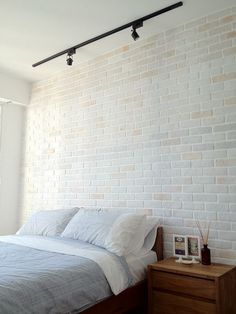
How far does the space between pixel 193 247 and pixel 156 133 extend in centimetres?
108

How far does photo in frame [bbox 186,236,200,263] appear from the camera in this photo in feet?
7.53

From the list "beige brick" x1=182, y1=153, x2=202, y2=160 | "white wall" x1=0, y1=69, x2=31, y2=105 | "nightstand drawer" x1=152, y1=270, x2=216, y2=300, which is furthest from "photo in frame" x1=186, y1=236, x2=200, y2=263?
"white wall" x1=0, y1=69, x2=31, y2=105

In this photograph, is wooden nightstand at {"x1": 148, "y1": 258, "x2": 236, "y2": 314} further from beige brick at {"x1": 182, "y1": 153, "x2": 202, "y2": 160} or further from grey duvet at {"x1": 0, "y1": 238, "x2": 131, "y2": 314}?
beige brick at {"x1": 182, "y1": 153, "x2": 202, "y2": 160}

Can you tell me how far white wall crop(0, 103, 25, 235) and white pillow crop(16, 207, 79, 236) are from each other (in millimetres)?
968

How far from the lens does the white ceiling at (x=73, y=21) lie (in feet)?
7.88

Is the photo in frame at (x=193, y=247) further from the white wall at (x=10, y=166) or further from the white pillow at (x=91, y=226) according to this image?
the white wall at (x=10, y=166)

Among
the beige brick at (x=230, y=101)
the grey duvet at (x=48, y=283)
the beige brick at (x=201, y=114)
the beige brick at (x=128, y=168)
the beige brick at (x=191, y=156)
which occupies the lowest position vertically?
the grey duvet at (x=48, y=283)

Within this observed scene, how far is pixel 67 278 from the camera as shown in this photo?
1.76 metres

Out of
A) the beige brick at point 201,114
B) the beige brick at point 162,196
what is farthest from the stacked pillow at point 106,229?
the beige brick at point 201,114

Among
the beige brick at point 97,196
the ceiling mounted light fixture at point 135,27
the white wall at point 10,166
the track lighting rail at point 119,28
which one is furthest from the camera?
the white wall at point 10,166

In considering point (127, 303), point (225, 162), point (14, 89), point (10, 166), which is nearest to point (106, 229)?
point (127, 303)

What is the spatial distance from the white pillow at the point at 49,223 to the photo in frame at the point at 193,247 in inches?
48.8

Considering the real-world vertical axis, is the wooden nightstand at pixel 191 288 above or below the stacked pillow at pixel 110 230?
below

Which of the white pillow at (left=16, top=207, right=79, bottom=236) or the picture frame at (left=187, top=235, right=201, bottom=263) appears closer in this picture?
the picture frame at (left=187, top=235, right=201, bottom=263)
